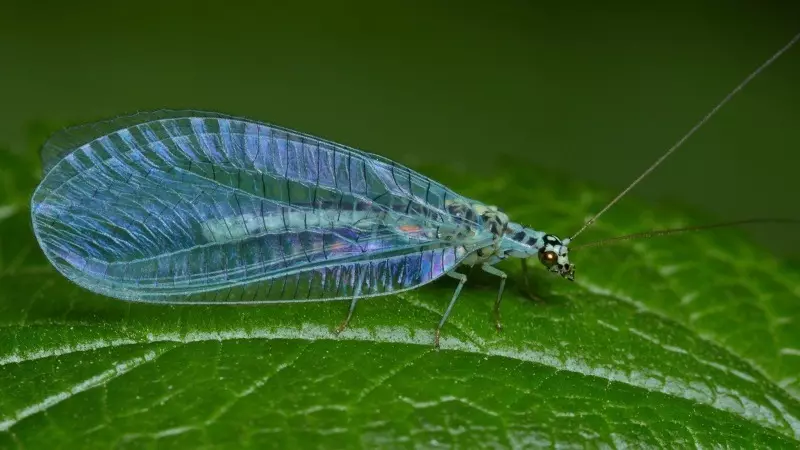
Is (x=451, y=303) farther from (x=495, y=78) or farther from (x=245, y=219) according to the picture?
(x=495, y=78)

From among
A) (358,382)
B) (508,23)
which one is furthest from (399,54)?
(358,382)

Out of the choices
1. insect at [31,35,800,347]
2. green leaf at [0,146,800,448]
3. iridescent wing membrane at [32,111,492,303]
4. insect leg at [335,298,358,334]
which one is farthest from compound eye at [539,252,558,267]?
insect leg at [335,298,358,334]

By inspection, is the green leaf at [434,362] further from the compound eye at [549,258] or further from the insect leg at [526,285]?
the compound eye at [549,258]

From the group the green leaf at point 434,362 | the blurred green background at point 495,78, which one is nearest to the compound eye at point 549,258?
the green leaf at point 434,362

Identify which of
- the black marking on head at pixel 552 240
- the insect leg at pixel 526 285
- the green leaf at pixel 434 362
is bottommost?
the green leaf at pixel 434 362

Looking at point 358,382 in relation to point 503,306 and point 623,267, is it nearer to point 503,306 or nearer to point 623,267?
point 503,306

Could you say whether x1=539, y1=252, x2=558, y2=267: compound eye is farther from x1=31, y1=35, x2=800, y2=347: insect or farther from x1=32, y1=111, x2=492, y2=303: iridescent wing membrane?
x1=32, y1=111, x2=492, y2=303: iridescent wing membrane

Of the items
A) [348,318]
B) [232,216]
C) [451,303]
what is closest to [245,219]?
[232,216]
